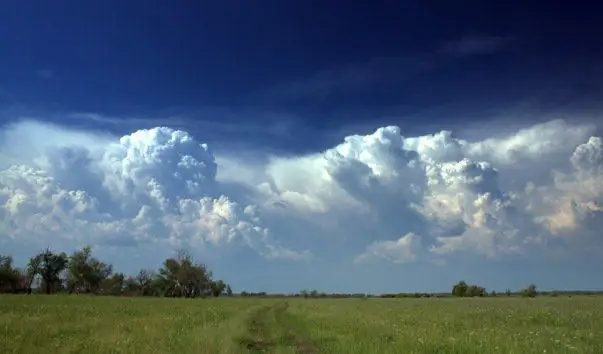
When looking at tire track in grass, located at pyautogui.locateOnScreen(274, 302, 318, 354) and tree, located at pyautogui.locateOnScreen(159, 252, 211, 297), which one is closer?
tire track in grass, located at pyautogui.locateOnScreen(274, 302, 318, 354)

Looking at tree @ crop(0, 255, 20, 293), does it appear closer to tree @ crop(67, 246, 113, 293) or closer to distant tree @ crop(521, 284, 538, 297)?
tree @ crop(67, 246, 113, 293)

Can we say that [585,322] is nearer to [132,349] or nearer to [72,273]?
[132,349]

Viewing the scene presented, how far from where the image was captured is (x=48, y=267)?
5384 inches

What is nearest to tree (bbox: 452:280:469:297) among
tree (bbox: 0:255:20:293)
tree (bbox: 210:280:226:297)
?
tree (bbox: 210:280:226:297)

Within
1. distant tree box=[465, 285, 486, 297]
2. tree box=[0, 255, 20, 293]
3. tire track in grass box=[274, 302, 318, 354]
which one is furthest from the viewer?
distant tree box=[465, 285, 486, 297]

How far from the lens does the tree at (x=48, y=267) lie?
446 feet

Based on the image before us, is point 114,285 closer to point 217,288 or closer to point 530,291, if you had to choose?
point 217,288

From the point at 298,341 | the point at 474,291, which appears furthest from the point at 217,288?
the point at 298,341

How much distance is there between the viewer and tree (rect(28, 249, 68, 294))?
446 feet

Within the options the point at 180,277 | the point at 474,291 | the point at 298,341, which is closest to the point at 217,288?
the point at 180,277

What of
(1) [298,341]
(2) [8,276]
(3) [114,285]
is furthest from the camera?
(3) [114,285]

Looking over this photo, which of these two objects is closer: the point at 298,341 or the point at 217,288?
the point at 298,341

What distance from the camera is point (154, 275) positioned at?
561ft

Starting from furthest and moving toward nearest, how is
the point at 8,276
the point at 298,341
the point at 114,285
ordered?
the point at 114,285 → the point at 8,276 → the point at 298,341
